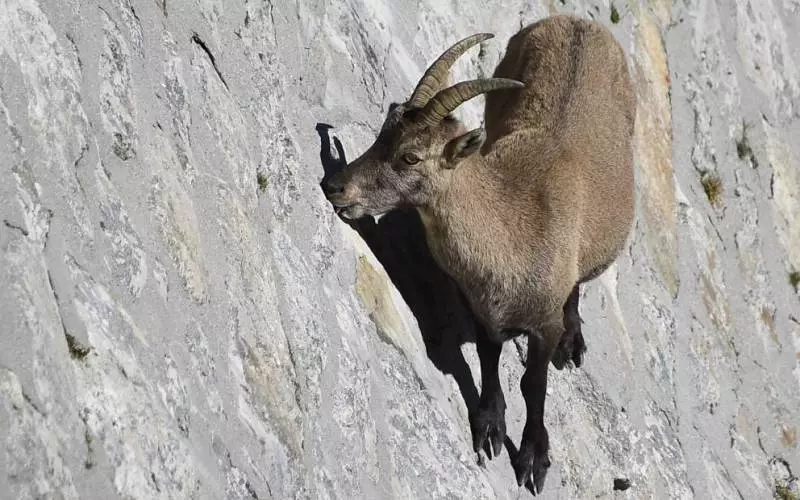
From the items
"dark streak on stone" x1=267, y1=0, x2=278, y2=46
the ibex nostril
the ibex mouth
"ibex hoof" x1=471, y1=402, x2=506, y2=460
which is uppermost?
"dark streak on stone" x1=267, y1=0, x2=278, y2=46

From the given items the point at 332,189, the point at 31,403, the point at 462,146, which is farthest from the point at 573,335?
the point at 31,403

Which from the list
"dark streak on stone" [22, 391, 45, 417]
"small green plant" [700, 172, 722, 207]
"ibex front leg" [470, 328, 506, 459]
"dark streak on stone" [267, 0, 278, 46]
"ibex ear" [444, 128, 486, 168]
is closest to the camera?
"dark streak on stone" [22, 391, 45, 417]

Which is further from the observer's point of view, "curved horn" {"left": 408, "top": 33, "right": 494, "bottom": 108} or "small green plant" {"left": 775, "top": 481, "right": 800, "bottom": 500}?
"small green plant" {"left": 775, "top": 481, "right": 800, "bottom": 500}

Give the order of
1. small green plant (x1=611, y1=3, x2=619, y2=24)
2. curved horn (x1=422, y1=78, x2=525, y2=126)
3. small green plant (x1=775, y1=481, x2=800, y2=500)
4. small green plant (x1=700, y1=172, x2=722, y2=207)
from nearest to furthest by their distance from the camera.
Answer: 1. curved horn (x1=422, y1=78, x2=525, y2=126)
2. small green plant (x1=775, y1=481, x2=800, y2=500)
3. small green plant (x1=611, y1=3, x2=619, y2=24)
4. small green plant (x1=700, y1=172, x2=722, y2=207)

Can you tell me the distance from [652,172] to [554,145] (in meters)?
1.72

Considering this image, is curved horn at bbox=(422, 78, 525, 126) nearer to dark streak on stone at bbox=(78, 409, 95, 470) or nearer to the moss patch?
dark streak on stone at bbox=(78, 409, 95, 470)

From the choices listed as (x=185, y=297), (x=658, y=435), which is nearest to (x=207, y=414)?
(x=185, y=297)

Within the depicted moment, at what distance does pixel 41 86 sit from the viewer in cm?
394

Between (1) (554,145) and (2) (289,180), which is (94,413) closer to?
(2) (289,180)

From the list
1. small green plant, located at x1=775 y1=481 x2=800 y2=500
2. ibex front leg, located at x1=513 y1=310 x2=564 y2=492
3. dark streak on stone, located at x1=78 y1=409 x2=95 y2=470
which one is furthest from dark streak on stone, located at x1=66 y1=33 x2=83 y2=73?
small green plant, located at x1=775 y1=481 x2=800 y2=500

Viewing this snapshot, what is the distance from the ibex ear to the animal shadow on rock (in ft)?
1.87

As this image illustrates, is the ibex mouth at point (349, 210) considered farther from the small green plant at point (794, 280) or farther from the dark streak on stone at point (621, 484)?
the small green plant at point (794, 280)

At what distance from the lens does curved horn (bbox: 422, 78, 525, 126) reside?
18.5 feet

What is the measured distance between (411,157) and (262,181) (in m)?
1.09
